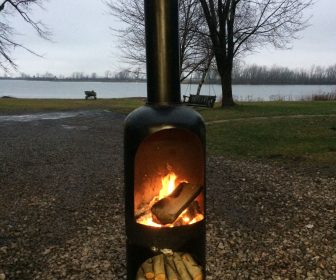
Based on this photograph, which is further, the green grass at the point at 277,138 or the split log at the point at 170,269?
the green grass at the point at 277,138

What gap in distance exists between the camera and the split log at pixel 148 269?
10.6ft

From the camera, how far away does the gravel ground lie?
169 inches

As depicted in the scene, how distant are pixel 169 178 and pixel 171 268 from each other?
676mm

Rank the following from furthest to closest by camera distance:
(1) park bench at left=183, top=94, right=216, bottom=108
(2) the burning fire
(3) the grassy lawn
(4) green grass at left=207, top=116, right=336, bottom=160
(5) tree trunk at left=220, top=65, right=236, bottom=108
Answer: (1) park bench at left=183, top=94, right=216, bottom=108, (5) tree trunk at left=220, top=65, right=236, bottom=108, (4) green grass at left=207, top=116, right=336, bottom=160, (3) the grassy lawn, (2) the burning fire

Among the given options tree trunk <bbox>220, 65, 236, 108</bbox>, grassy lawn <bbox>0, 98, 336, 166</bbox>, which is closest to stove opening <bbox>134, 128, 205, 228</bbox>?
grassy lawn <bbox>0, 98, 336, 166</bbox>

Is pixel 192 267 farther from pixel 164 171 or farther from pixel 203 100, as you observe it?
pixel 203 100

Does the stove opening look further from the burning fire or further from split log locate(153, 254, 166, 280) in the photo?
split log locate(153, 254, 166, 280)

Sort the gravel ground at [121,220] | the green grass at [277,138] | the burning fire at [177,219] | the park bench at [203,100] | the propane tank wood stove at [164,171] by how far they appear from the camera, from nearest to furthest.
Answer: the propane tank wood stove at [164,171] < the burning fire at [177,219] < the gravel ground at [121,220] < the green grass at [277,138] < the park bench at [203,100]

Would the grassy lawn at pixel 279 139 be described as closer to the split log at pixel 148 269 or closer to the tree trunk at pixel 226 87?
the split log at pixel 148 269

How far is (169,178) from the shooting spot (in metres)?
3.40

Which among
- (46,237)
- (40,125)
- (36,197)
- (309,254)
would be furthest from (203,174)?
(40,125)

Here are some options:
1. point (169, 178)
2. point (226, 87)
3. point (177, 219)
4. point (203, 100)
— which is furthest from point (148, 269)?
point (203, 100)

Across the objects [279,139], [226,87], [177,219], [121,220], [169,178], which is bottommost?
[121,220]

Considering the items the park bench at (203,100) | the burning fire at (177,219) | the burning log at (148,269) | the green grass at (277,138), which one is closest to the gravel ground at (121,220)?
the burning log at (148,269)
